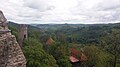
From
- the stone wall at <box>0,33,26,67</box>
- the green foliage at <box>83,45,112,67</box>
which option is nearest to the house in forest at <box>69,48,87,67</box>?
the green foliage at <box>83,45,112,67</box>

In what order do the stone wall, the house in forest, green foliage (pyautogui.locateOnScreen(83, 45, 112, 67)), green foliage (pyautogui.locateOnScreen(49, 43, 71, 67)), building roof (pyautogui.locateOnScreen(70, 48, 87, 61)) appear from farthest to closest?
the house in forest, building roof (pyautogui.locateOnScreen(70, 48, 87, 61)), green foliage (pyautogui.locateOnScreen(49, 43, 71, 67)), green foliage (pyautogui.locateOnScreen(83, 45, 112, 67)), the stone wall

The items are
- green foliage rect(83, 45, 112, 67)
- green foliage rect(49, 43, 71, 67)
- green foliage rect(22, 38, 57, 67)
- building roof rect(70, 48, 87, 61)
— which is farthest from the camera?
building roof rect(70, 48, 87, 61)

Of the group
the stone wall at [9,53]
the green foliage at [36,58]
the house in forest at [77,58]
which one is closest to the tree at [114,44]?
the green foliage at [36,58]

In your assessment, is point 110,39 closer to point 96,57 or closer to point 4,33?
point 96,57

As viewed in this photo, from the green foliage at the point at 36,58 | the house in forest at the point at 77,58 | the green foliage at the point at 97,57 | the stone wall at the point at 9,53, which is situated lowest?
the house in forest at the point at 77,58

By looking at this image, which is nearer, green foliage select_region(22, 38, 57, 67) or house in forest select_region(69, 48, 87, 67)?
green foliage select_region(22, 38, 57, 67)

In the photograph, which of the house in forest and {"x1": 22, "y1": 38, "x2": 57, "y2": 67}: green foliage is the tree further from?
the house in forest

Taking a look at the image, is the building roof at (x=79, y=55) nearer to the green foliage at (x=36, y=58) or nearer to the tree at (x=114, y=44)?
the tree at (x=114, y=44)

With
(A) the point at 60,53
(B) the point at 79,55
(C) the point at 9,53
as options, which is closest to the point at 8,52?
(C) the point at 9,53
